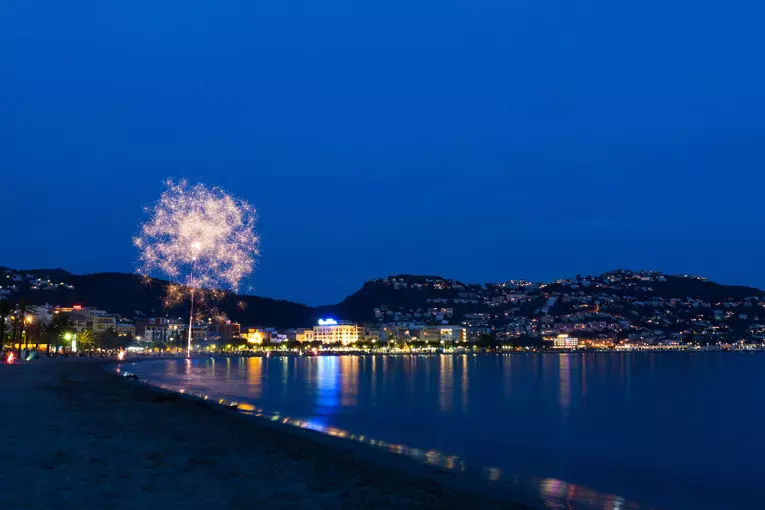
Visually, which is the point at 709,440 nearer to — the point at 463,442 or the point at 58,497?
the point at 463,442

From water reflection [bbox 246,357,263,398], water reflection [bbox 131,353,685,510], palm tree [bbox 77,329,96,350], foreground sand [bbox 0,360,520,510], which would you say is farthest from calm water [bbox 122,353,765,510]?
palm tree [bbox 77,329,96,350]

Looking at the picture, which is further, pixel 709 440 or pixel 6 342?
pixel 6 342

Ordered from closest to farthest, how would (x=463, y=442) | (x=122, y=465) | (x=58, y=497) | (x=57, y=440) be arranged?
(x=58, y=497)
(x=122, y=465)
(x=57, y=440)
(x=463, y=442)

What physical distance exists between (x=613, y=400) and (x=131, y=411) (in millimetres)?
31653

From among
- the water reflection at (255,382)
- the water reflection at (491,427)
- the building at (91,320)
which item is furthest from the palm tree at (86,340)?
the water reflection at (491,427)

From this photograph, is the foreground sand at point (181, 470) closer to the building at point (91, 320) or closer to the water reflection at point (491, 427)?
the water reflection at point (491, 427)

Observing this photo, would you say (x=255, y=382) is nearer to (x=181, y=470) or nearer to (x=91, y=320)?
Result: (x=181, y=470)

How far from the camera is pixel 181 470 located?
37.2 ft

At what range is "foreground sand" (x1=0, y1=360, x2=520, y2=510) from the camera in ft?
30.1

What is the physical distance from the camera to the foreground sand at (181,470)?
30.1ft

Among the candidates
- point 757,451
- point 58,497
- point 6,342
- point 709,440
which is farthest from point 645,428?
point 6,342

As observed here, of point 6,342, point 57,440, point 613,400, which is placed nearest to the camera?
point 57,440

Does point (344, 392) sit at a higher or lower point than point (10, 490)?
lower

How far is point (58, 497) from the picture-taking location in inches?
340
